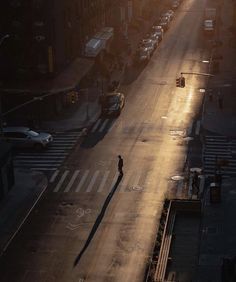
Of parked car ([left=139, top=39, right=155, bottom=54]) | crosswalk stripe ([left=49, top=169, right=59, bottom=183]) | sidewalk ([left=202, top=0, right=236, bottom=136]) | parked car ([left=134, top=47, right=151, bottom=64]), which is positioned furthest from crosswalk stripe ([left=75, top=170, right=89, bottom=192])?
parked car ([left=139, top=39, right=155, bottom=54])

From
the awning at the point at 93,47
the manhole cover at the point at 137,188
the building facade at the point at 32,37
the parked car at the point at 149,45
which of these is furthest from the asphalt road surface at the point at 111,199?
the parked car at the point at 149,45

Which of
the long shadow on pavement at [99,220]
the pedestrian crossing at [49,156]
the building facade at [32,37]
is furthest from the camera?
the building facade at [32,37]

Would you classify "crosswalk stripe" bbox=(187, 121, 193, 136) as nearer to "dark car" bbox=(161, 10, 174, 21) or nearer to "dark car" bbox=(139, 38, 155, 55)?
"dark car" bbox=(139, 38, 155, 55)

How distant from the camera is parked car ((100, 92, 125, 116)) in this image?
66375 millimetres

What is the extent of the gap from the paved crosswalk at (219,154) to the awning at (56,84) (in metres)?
16.7

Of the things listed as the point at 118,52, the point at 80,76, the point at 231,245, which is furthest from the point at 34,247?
the point at 118,52

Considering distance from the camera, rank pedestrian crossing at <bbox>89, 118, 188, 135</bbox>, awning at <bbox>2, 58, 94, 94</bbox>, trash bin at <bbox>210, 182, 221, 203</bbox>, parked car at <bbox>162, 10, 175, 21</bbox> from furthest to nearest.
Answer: parked car at <bbox>162, 10, 175, 21</bbox>, awning at <bbox>2, 58, 94, 94</bbox>, pedestrian crossing at <bbox>89, 118, 188, 135</bbox>, trash bin at <bbox>210, 182, 221, 203</bbox>

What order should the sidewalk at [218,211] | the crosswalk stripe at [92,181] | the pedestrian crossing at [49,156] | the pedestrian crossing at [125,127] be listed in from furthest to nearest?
the pedestrian crossing at [125,127] → the pedestrian crossing at [49,156] → the crosswalk stripe at [92,181] → the sidewalk at [218,211]

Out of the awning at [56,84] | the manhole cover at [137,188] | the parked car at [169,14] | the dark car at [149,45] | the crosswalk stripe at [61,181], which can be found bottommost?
the parked car at [169,14]

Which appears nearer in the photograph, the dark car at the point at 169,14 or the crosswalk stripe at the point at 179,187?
the crosswalk stripe at the point at 179,187

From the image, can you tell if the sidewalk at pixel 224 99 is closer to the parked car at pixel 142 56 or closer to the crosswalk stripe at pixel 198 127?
the crosswalk stripe at pixel 198 127

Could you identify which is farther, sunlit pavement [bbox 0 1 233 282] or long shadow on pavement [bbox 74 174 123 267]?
long shadow on pavement [bbox 74 174 123 267]

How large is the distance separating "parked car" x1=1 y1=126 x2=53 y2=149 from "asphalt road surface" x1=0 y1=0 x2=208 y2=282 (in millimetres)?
3150

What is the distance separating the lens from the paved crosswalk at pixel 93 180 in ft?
156
